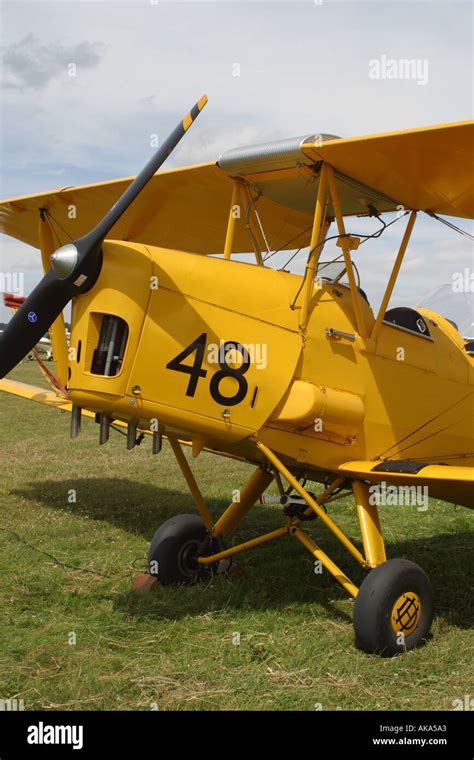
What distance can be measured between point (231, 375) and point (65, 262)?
130 cm

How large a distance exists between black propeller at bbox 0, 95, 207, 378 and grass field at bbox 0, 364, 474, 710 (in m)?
1.86

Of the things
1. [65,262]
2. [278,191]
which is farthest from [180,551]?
[278,191]

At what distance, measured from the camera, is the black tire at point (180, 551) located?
5.84m

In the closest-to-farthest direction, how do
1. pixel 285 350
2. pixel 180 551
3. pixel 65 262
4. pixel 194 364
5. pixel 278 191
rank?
1. pixel 65 262
2. pixel 194 364
3. pixel 285 350
4. pixel 180 551
5. pixel 278 191

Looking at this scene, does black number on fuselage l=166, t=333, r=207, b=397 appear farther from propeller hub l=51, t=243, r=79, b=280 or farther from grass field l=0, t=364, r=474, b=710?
grass field l=0, t=364, r=474, b=710

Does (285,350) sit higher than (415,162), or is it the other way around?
(415,162)

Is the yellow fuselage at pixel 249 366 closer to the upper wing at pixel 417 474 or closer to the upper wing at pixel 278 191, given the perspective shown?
the upper wing at pixel 417 474

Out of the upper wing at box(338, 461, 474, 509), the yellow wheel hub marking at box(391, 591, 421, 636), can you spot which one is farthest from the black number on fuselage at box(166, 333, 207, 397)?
the yellow wheel hub marking at box(391, 591, 421, 636)

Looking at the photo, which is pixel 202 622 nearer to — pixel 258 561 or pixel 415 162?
pixel 258 561

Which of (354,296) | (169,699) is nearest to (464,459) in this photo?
(354,296)

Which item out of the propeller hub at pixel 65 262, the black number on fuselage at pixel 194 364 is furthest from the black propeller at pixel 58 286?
the black number on fuselage at pixel 194 364

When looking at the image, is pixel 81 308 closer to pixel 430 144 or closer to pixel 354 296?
pixel 354 296

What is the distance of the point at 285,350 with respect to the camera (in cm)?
505

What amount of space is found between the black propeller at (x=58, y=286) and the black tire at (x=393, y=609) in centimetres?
267
